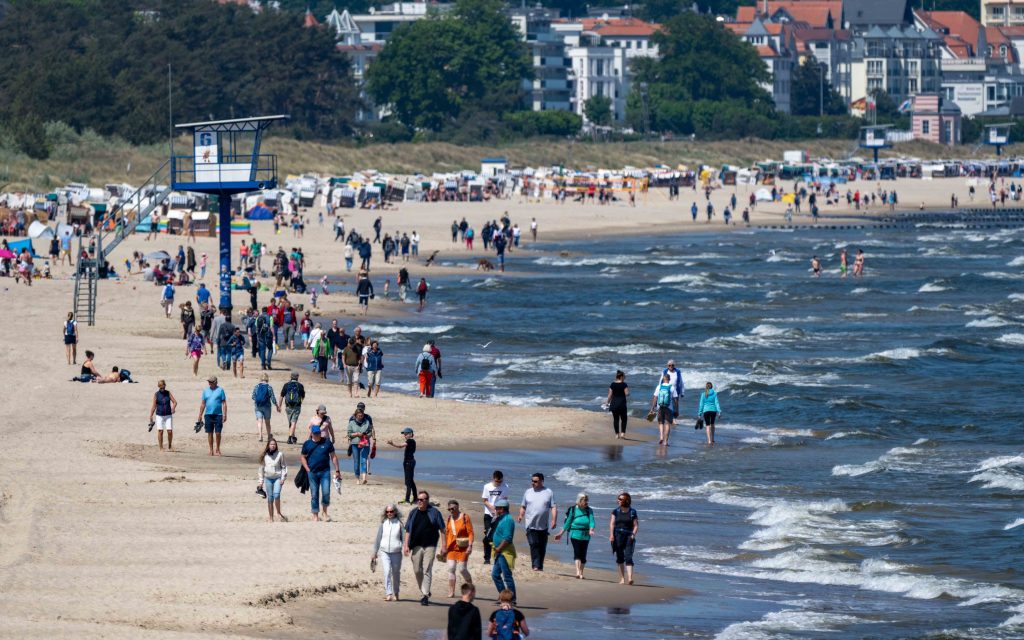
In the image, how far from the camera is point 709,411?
30703 millimetres

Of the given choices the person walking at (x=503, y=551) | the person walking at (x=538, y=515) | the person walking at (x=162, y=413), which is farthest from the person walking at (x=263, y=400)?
the person walking at (x=503, y=551)

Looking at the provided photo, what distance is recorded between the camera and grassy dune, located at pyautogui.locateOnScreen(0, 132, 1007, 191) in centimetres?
9712

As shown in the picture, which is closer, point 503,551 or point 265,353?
point 503,551

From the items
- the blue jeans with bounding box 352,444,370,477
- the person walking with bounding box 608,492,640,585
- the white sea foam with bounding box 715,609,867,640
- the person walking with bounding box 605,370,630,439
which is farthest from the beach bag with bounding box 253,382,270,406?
the white sea foam with bounding box 715,609,867,640

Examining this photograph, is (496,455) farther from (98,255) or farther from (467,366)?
(98,255)

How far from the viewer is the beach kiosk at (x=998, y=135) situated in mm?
184250

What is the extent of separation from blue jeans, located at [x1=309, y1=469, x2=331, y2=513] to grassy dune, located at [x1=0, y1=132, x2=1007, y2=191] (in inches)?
2671

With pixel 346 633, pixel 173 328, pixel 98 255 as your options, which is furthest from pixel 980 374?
pixel 346 633

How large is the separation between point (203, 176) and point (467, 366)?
1132 centimetres

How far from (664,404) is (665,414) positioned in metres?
0.21

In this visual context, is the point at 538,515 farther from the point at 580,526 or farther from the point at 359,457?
the point at 359,457

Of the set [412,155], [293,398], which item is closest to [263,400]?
[293,398]

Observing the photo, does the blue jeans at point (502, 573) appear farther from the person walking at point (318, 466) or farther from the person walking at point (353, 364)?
the person walking at point (353, 364)

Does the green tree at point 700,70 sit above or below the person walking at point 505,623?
above
